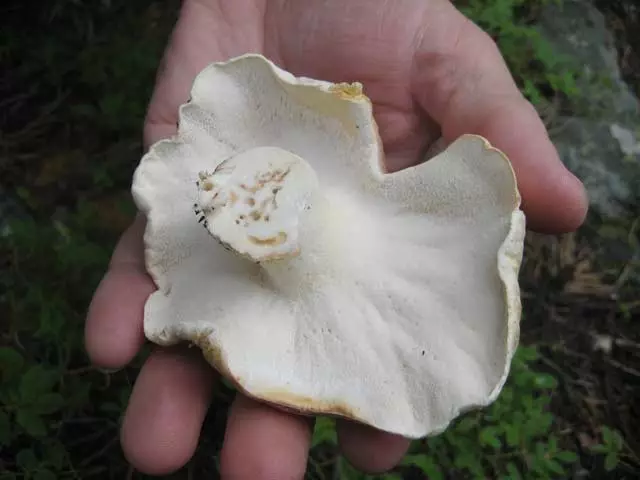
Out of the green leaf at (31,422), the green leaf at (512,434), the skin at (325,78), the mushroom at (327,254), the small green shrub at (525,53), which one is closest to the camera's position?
the mushroom at (327,254)

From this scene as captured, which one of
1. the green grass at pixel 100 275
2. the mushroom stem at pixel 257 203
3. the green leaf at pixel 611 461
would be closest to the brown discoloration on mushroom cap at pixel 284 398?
the mushroom stem at pixel 257 203

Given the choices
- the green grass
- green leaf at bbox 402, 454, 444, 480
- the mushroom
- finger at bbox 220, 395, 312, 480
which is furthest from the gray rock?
finger at bbox 220, 395, 312, 480

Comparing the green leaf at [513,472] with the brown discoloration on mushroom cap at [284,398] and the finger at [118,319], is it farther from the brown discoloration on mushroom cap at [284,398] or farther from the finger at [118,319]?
the finger at [118,319]

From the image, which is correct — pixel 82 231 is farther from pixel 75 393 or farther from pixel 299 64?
pixel 299 64

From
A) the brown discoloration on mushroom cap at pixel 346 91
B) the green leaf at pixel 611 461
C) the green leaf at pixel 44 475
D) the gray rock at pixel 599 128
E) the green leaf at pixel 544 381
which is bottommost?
the green leaf at pixel 44 475

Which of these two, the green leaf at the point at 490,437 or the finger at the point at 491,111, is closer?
the finger at the point at 491,111

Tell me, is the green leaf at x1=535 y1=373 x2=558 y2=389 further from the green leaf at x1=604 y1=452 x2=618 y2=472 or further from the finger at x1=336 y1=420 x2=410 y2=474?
the finger at x1=336 y1=420 x2=410 y2=474
